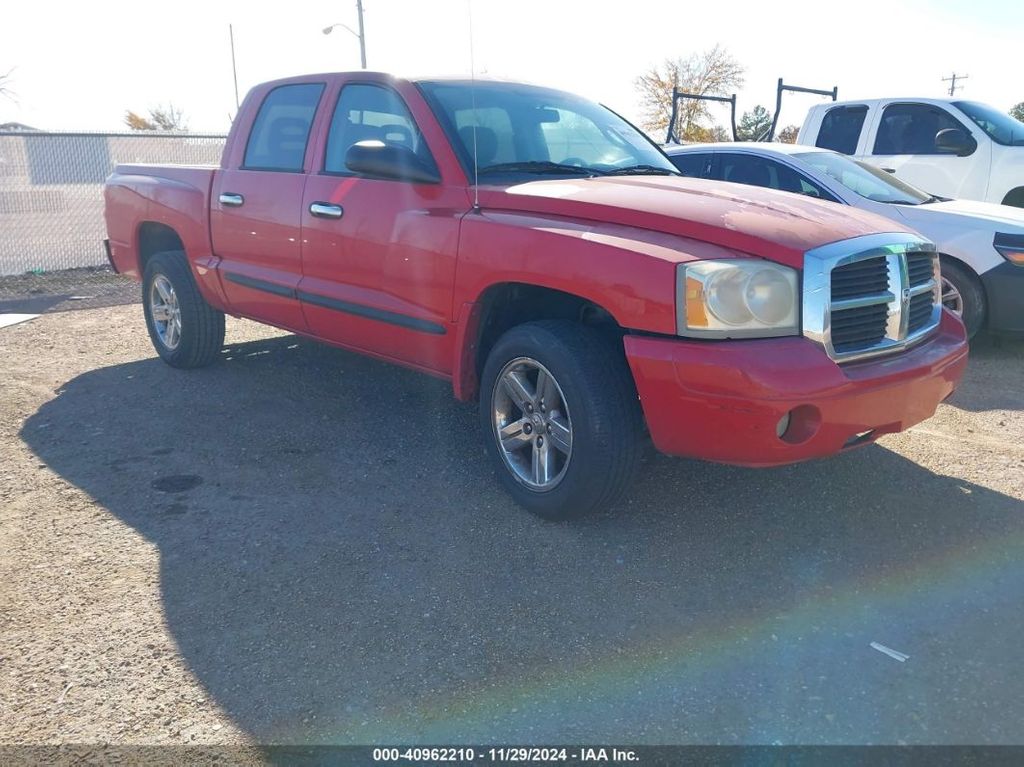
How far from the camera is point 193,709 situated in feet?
8.41

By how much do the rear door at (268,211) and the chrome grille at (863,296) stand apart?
278 centimetres

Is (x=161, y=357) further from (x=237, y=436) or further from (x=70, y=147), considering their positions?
(x=70, y=147)

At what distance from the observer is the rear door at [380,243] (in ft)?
13.2

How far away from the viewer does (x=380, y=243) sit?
4273 mm

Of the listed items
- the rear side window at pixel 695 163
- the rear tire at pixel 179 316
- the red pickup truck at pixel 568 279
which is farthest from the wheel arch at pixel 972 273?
the rear tire at pixel 179 316

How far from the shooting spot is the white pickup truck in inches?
329

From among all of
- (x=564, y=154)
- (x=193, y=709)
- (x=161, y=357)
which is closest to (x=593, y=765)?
(x=193, y=709)

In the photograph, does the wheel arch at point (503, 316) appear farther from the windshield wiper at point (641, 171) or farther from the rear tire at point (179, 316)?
the rear tire at point (179, 316)

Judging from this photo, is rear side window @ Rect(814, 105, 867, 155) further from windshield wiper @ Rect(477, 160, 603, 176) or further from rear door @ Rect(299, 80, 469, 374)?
rear door @ Rect(299, 80, 469, 374)

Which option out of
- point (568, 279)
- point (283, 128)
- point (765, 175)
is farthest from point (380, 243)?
point (765, 175)

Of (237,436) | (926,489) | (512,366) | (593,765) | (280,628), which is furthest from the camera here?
(237,436)

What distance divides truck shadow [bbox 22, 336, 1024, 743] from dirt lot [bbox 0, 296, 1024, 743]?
0.4 inches

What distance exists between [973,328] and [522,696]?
17.4ft

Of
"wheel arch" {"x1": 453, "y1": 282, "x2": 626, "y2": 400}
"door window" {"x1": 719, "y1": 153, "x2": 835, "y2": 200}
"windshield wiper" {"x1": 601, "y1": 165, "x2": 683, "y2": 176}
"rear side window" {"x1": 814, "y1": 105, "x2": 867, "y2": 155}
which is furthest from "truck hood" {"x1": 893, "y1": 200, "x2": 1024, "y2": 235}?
"wheel arch" {"x1": 453, "y1": 282, "x2": 626, "y2": 400}
